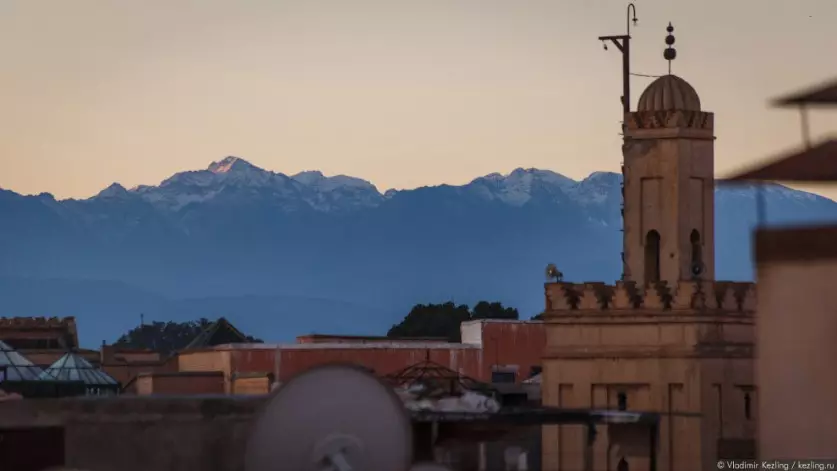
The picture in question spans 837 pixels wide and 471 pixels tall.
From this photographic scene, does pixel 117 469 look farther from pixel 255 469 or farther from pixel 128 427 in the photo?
pixel 255 469

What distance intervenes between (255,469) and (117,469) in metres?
3.22

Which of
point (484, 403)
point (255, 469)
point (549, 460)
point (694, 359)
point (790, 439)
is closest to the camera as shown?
point (790, 439)

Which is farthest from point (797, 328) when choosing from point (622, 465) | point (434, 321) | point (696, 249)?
point (434, 321)

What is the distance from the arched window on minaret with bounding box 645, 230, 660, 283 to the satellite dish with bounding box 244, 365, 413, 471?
115 feet

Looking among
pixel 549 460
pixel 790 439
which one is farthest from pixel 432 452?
pixel 549 460

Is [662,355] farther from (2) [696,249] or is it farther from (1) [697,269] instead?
(2) [696,249]

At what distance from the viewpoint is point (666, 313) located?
56281 mm

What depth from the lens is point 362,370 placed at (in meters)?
23.2

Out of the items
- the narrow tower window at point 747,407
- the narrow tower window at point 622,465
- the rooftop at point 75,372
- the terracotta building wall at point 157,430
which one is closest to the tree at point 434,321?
the rooftop at point 75,372

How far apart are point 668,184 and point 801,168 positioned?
37.5 meters

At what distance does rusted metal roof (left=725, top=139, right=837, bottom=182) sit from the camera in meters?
21.5

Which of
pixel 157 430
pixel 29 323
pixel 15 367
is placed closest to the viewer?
pixel 157 430

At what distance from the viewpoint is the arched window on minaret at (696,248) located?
191ft

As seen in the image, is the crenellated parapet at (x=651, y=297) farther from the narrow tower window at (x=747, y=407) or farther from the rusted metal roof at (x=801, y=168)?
the rusted metal roof at (x=801, y=168)
